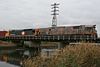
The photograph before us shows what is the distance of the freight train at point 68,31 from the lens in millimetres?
79494

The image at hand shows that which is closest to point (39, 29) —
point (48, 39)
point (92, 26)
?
point (48, 39)

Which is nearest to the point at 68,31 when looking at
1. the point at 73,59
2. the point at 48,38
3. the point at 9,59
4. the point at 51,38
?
the point at 51,38

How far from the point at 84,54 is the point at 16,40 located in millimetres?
90411

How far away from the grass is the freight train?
59812mm

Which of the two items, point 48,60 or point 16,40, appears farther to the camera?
point 16,40

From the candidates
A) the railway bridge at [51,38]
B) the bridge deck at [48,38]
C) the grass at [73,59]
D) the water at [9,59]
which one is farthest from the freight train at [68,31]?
the grass at [73,59]

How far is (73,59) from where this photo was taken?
1354 cm

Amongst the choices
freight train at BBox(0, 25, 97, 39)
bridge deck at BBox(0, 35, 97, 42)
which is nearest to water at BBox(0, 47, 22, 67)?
bridge deck at BBox(0, 35, 97, 42)

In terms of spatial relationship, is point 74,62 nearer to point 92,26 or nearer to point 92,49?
point 92,49

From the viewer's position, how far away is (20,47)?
10706cm

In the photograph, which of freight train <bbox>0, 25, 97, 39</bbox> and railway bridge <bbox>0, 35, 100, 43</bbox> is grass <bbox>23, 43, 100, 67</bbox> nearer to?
railway bridge <bbox>0, 35, 100, 43</bbox>

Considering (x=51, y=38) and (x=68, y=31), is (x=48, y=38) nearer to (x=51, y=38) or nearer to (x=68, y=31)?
(x=51, y=38)

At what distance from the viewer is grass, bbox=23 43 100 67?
1340 centimetres

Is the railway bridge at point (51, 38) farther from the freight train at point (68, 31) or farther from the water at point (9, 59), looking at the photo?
the water at point (9, 59)
